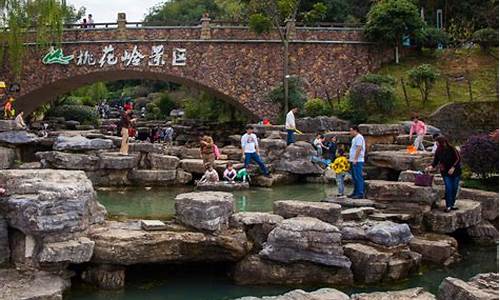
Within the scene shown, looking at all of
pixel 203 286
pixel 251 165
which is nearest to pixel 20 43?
pixel 251 165

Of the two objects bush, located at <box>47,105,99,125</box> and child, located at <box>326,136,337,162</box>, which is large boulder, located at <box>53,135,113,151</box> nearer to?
child, located at <box>326,136,337,162</box>

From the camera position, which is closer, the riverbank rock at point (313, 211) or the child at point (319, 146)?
the riverbank rock at point (313, 211)

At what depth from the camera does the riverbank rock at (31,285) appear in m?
6.89

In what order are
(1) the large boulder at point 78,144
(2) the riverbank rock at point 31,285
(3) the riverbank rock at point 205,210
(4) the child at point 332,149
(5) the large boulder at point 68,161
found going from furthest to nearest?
(4) the child at point 332,149
(1) the large boulder at point 78,144
(5) the large boulder at point 68,161
(3) the riverbank rock at point 205,210
(2) the riverbank rock at point 31,285

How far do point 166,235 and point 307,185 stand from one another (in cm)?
630

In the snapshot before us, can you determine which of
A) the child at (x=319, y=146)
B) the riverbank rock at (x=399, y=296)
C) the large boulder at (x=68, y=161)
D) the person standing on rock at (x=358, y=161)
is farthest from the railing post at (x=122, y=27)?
the riverbank rock at (x=399, y=296)

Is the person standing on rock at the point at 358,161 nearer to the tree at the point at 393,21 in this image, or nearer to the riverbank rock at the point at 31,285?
the riverbank rock at the point at 31,285

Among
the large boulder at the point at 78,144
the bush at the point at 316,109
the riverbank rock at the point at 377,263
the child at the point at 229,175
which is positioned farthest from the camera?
the bush at the point at 316,109

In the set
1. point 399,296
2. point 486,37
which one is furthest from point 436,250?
point 486,37

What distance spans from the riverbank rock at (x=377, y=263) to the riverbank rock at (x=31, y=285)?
382 cm

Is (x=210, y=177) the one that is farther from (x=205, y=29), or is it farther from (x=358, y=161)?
(x=205, y=29)

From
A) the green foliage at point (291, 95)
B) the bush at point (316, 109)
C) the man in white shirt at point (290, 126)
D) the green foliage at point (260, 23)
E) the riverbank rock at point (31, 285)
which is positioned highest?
the green foliage at point (260, 23)

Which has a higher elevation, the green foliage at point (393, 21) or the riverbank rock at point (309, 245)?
the green foliage at point (393, 21)

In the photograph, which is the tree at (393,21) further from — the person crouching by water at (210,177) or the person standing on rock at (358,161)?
the person standing on rock at (358,161)
